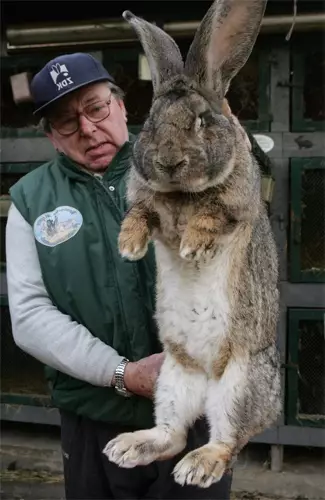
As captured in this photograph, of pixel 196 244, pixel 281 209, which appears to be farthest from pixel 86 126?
pixel 281 209

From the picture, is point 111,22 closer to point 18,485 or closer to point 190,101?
point 190,101

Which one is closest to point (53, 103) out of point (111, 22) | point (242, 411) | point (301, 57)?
point (242, 411)

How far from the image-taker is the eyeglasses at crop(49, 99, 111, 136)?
2.38m

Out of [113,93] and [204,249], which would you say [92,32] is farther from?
[204,249]

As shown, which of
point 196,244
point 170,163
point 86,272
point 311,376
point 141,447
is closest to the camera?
point 170,163

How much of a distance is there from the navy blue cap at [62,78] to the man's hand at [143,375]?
972 mm

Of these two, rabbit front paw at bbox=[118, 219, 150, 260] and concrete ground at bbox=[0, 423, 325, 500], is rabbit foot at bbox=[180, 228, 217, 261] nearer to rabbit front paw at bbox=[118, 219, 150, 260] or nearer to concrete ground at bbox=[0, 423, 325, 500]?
rabbit front paw at bbox=[118, 219, 150, 260]

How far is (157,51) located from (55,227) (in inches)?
30.7

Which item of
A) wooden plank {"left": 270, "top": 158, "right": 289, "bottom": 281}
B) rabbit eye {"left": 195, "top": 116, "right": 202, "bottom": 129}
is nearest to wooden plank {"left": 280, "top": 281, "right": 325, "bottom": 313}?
wooden plank {"left": 270, "top": 158, "right": 289, "bottom": 281}

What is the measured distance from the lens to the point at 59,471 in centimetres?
466

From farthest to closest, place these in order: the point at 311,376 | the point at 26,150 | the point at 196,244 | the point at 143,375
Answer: the point at 26,150 < the point at 311,376 < the point at 143,375 < the point at 196,244

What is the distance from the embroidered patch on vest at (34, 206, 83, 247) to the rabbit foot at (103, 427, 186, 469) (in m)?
0.75

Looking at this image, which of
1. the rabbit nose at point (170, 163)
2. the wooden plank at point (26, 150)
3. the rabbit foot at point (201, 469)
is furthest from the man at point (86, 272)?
the wooden plank at point (26, 150)

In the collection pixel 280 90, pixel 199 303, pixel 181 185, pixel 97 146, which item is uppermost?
pixel 280 90
